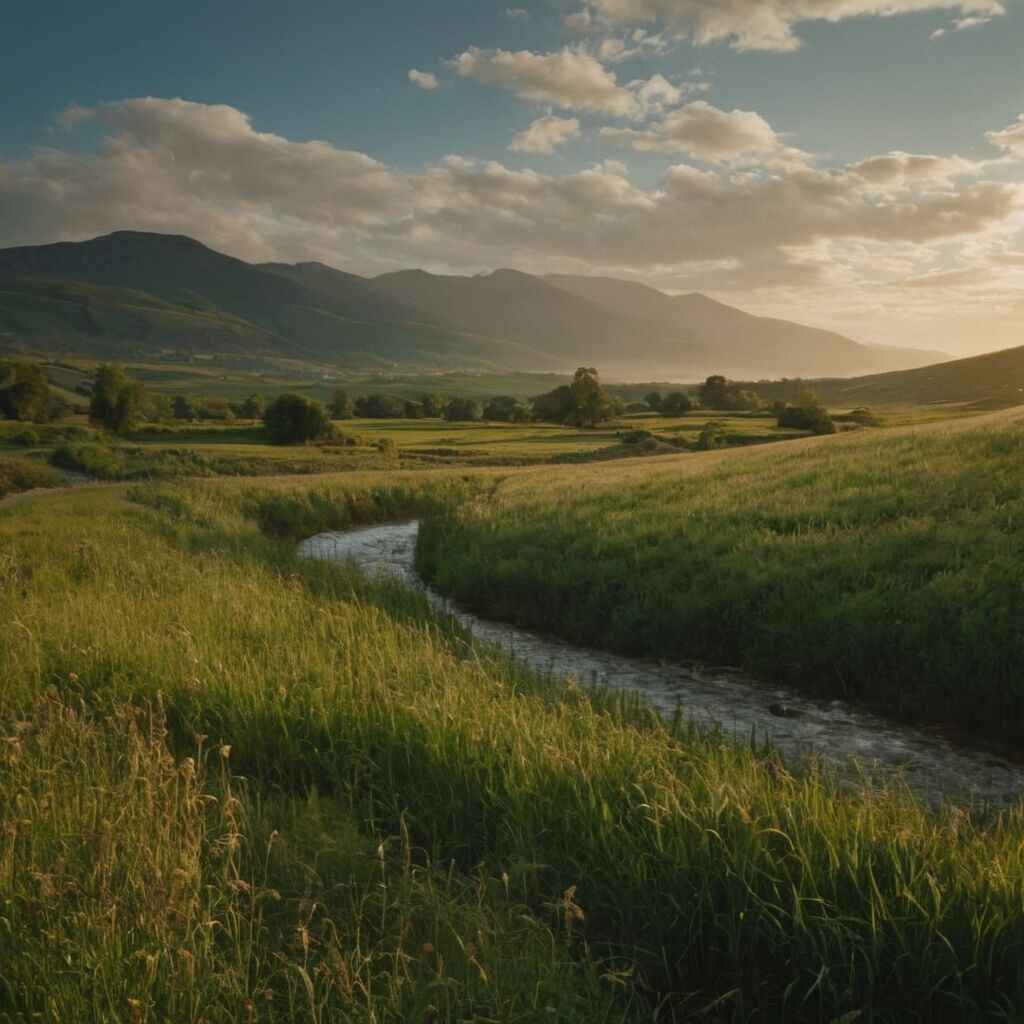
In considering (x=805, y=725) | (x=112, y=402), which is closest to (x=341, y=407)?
(x=112, y=402)

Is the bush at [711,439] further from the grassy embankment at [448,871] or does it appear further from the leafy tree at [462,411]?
the grassy embankment at [448,871]

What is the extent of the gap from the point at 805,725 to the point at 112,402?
7709 centimetres

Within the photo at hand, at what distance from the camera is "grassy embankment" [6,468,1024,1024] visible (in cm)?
357

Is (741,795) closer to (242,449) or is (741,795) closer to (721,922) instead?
(721,922)

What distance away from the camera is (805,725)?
966 centimetres

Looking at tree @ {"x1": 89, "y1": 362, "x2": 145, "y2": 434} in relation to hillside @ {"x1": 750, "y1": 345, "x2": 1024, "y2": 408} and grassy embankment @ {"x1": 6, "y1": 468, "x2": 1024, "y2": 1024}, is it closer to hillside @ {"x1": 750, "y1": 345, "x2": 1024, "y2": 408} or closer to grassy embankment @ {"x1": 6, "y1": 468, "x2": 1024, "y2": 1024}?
grassy embankment @ {"x1": 6, "y1": 468, "x2": 1024, "y2": 1024}

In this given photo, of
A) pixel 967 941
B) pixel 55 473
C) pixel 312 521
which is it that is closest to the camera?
pixel 967 941

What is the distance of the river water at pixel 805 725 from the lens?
8.02 meters

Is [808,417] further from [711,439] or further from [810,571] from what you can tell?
[810,571]

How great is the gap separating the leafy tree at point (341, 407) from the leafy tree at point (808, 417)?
183ft

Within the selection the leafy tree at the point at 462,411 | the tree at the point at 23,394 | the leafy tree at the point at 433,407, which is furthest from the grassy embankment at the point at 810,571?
the leafy tree at the point at 433,407

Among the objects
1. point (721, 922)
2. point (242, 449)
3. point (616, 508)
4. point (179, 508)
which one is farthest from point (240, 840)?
point (242, 449)

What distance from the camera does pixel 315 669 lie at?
25.7 feet

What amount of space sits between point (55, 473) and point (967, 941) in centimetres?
4918
